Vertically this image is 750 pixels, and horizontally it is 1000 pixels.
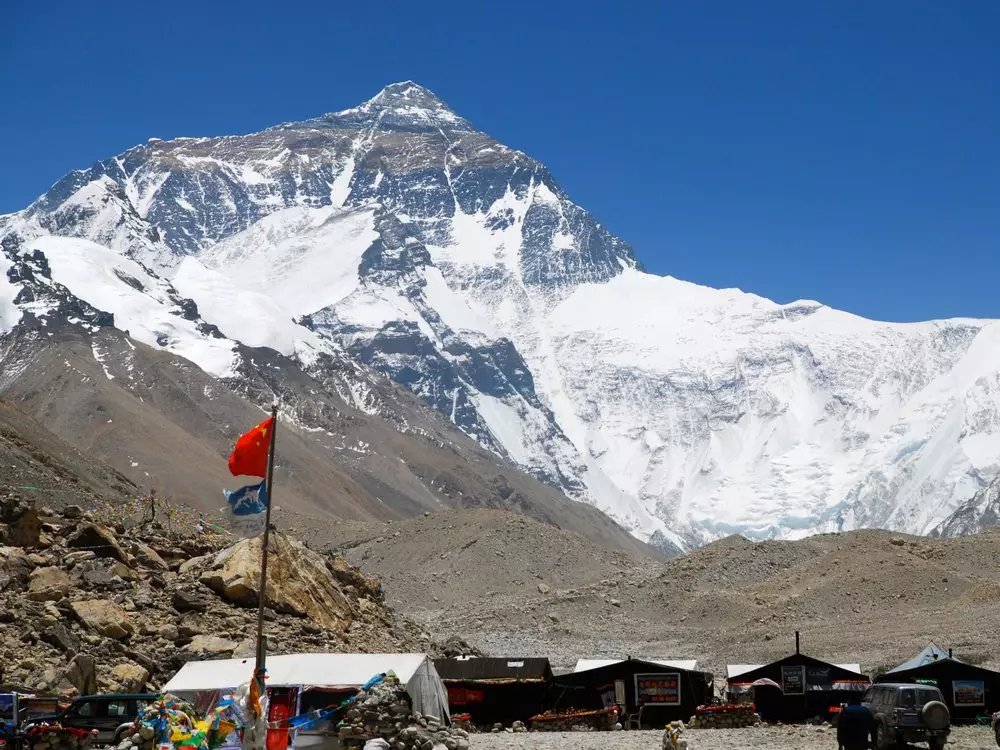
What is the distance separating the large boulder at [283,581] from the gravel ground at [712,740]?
35.5 feet

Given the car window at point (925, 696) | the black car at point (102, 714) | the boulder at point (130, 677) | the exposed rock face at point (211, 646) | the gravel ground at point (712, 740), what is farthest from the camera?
the exposed rock face at point (211, 646)

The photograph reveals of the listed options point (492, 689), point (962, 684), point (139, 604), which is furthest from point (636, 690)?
point (139, 604)

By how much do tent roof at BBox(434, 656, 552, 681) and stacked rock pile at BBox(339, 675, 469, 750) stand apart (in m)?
14.8

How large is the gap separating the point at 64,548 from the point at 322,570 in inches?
449

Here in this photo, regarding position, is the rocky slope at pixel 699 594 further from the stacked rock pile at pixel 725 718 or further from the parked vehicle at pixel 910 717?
the parked vehicle at pixel 910 717

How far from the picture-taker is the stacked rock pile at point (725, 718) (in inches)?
1571

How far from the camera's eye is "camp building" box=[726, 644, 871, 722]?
44125 millimetres

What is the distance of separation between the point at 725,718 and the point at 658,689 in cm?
344

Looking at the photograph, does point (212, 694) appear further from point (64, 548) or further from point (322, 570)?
point (322, 570)

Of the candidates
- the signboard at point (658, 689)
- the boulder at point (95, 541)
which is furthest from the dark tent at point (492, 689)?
A: the boulder at point (95, 541)

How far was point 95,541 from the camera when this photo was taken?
43.8 m

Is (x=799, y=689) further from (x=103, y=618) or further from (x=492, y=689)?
(x=103, y=618)

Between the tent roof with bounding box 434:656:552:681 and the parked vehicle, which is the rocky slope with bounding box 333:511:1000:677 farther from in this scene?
the parked vehicle

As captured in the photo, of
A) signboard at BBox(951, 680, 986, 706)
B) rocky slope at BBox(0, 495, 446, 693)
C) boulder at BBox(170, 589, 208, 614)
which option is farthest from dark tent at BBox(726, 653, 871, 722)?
boulder at BBox(170, 589, 208, 614)
